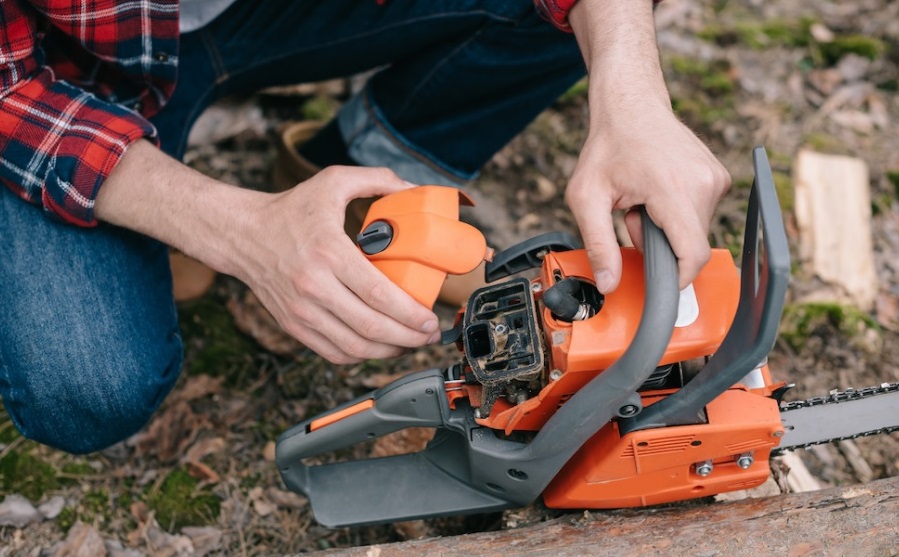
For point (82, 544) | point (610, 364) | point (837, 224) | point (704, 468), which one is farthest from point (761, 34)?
point (82, 544)

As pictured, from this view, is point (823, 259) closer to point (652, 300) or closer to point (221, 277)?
point (652, 300)

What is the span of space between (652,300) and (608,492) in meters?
0.58

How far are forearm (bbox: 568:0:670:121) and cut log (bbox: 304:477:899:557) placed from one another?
923 millimetres

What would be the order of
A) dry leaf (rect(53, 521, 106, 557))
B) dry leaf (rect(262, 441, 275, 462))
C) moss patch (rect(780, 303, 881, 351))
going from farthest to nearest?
1. moss patch (rect(780, 303, 881, 351))
2. dry leaf (rect(262, 441, 275, 462))
3. dry leaf (rect(53, 521, 106, 557))

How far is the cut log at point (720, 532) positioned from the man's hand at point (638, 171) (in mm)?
617

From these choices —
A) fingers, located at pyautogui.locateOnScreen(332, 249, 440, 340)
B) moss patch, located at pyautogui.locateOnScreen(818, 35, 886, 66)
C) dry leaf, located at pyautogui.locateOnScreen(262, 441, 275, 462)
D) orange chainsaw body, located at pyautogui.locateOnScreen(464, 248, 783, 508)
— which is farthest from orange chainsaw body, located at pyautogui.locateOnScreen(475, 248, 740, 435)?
moss patch, located at pyautogui.locateOnScreen(818, 35, 886, 66)

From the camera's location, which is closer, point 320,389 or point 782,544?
point 782,544

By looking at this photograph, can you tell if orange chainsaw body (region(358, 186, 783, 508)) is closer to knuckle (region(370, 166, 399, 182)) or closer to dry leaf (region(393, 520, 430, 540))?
knuckle (region(370, 166, 399, 182))

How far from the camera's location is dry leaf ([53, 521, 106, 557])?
2.10 metres

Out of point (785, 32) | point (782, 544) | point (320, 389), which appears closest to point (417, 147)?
point (320, 389)

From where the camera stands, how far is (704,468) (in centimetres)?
170

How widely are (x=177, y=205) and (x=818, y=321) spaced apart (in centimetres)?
229

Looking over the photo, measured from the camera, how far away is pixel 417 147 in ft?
8.46

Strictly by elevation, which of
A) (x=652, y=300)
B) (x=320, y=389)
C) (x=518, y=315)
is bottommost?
(x=320, y=389)
